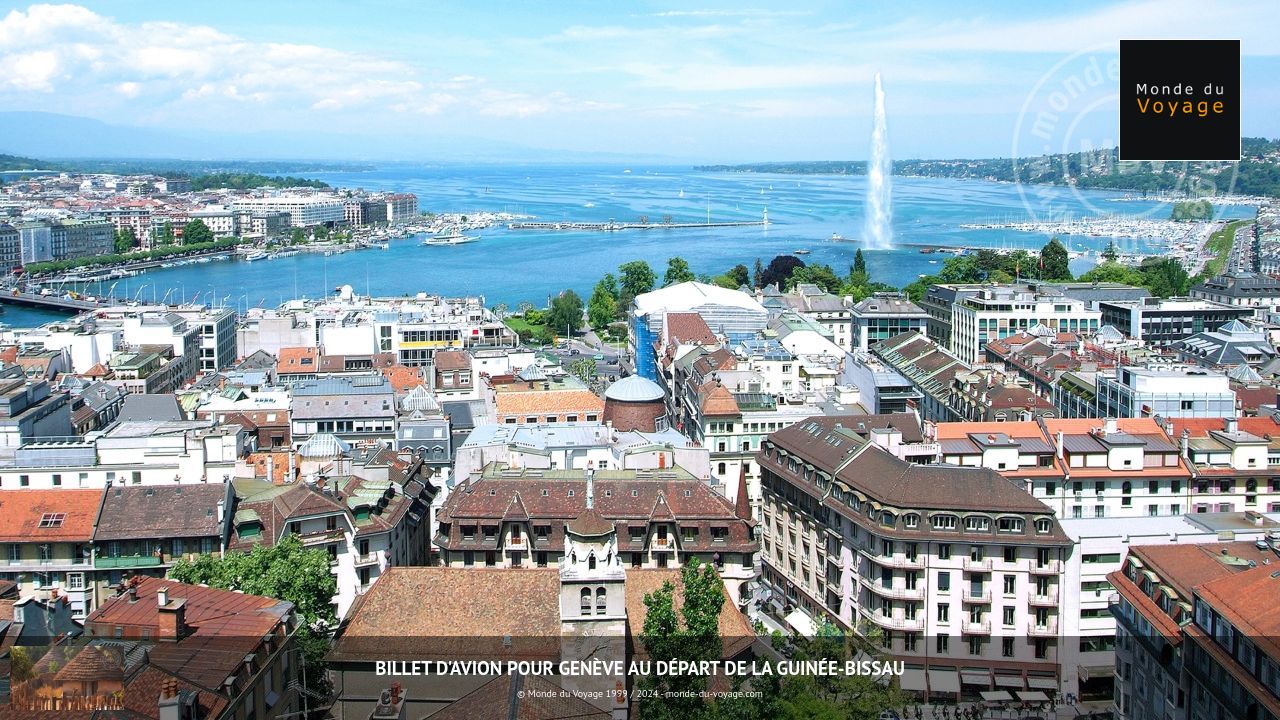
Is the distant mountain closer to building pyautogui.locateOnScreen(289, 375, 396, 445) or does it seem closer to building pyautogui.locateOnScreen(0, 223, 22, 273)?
building pyautogui.locateOnScreen(289, 375, 396, 445)

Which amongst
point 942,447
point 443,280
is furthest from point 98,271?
point 942,447

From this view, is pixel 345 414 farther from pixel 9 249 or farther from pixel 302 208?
pixel 302 208

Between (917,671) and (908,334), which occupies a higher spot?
(908,334)

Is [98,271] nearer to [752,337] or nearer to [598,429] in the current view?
[752,337]

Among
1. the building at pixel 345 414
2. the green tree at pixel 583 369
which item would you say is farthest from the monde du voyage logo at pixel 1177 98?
the green tree at pixel 583 369

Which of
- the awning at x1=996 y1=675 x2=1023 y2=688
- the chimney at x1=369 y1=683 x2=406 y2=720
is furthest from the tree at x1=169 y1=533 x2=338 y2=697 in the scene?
the awning at x1=996 y1=675 x2=1023 y2=688

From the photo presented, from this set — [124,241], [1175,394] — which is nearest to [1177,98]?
[1175,394]
